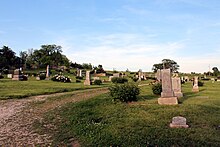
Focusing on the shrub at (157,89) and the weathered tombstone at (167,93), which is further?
the shrub at (157,89)

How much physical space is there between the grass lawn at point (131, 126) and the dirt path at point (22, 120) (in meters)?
0.48

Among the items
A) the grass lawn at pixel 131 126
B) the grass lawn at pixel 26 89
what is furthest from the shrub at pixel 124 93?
the grass lawn at pixel 26 89

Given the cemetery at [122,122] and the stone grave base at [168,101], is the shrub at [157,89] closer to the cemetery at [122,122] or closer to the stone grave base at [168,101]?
the cemetery at [122,122]

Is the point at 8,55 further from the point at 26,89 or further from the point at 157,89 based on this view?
the point at 157,89

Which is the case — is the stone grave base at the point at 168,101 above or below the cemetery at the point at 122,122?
above

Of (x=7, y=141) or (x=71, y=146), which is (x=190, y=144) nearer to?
(x=71, y=146)

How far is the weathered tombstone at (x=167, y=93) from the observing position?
1344 centimetres

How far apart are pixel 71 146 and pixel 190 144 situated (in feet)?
11.4

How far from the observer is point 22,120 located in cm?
1057

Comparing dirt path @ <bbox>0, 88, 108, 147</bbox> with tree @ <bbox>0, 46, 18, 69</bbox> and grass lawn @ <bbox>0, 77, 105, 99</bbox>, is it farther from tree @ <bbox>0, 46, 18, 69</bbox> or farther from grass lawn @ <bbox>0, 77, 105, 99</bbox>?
tree @ <bbox>0, 46, 18, 69</bbox>

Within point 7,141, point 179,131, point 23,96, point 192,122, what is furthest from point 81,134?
point 23,96

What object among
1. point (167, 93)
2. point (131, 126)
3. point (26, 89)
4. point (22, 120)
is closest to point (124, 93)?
point (167, 93)

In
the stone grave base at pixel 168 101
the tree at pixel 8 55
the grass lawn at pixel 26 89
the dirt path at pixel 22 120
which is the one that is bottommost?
the dirt path at pixel 22 120

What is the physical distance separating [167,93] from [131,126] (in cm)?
566
